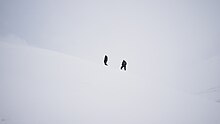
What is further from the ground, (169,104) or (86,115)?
(169,104)

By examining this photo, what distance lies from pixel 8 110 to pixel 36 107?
739 millimetres

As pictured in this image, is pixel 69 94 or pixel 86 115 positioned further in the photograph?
pixel 69 94

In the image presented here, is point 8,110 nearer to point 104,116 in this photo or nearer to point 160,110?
point 104,116

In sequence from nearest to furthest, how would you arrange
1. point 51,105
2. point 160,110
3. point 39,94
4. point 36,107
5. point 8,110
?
point 8,110 → point 36,107 → point 51,105 → point 39,94 → point 160,110

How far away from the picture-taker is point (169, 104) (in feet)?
25.0

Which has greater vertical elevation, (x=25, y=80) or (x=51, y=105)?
(x=25, y=80)

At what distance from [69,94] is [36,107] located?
5.09 feet

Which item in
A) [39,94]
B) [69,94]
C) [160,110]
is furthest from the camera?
[160,110]

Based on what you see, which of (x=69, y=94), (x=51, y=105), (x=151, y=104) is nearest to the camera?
(x=51, y=105)

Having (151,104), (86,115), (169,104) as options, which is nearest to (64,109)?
(86,115)

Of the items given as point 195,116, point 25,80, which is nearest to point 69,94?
point 25,80

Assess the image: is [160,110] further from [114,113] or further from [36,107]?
[36,107]

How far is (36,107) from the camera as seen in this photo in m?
4.70

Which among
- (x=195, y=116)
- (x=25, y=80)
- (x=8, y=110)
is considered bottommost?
(x=8, y=110)
